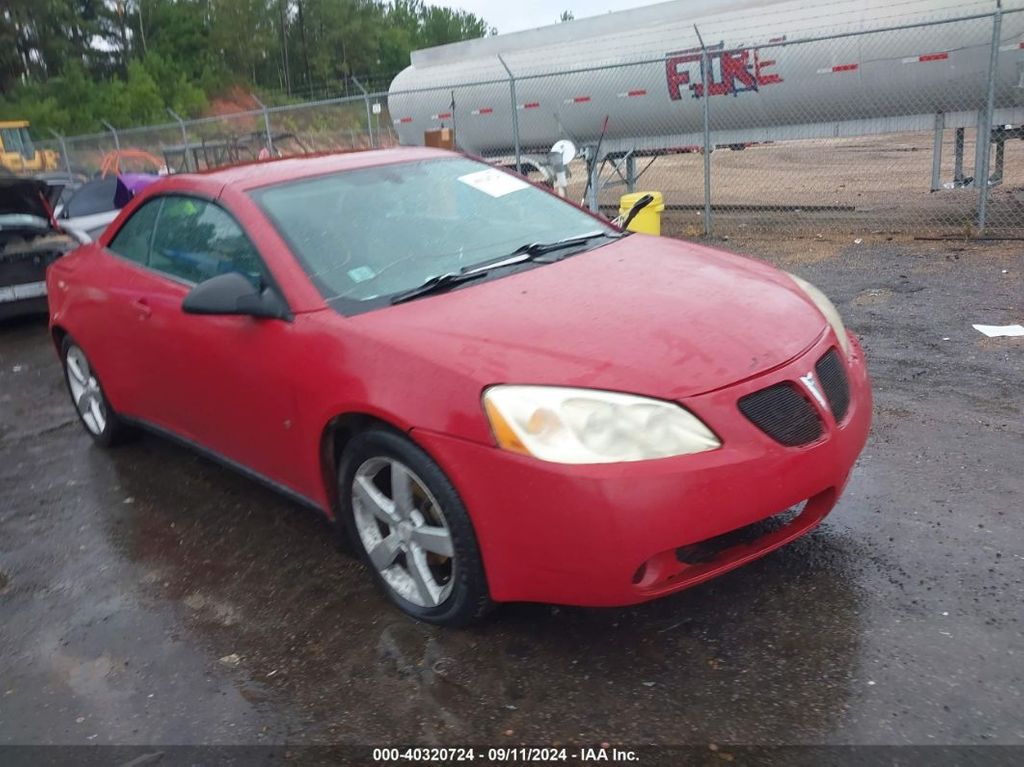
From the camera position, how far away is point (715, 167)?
23797mm

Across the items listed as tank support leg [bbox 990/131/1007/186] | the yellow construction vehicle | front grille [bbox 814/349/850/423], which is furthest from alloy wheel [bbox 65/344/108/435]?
the yellow construction vehicle

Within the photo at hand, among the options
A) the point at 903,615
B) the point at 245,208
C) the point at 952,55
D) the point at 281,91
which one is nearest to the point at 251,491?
the point at 245,208

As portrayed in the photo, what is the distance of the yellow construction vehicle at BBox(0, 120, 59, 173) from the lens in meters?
27.6

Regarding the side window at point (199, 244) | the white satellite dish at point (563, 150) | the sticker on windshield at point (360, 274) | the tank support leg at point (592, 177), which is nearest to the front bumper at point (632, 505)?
the sticker on windshield at point (360, 274)

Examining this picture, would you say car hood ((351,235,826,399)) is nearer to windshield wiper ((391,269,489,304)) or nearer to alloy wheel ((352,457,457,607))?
windshield wiper ((391,269,489,304))

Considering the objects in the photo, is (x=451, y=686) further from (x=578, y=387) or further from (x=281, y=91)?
→ (x=281, y=91)

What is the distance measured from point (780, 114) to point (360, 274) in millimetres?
10075

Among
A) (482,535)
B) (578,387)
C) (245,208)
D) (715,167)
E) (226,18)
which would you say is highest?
(226,18)

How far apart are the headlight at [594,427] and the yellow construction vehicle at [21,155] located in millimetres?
29212

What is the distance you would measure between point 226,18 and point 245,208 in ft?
214

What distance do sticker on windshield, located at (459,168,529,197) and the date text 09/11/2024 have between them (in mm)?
2460

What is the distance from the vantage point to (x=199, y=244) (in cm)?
395

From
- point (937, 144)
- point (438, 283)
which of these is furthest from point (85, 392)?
point (937, 144)

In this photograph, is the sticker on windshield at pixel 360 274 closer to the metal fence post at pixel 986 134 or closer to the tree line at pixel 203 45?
the metal fence post at pixel 986 134
